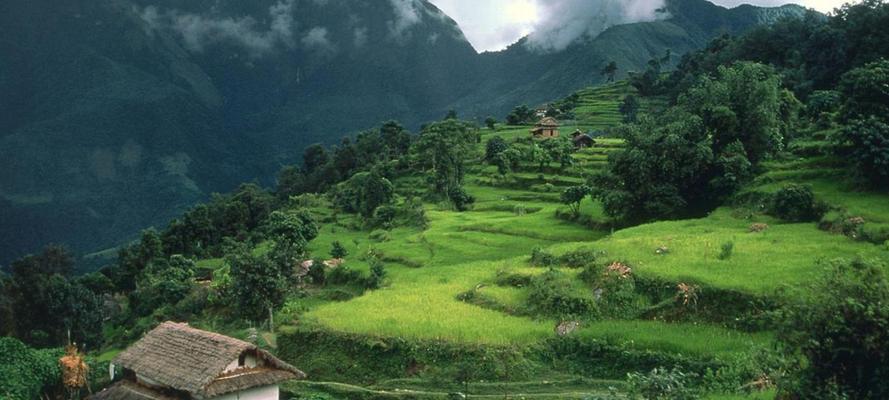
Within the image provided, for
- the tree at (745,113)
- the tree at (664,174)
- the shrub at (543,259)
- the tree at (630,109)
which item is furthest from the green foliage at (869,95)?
the tree at (630,109)

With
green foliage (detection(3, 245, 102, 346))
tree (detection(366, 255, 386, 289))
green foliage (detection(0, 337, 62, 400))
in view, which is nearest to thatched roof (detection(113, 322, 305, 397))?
green foliage (detection(0, 337, 62, 400))

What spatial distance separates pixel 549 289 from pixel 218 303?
15940mm

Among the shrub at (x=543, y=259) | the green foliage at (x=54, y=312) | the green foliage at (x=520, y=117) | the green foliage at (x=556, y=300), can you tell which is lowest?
the green foliage at (x=54, y=312)

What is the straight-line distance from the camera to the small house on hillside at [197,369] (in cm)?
1798

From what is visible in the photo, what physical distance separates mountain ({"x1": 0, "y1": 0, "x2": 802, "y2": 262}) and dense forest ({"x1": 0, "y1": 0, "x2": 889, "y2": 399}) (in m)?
36.9

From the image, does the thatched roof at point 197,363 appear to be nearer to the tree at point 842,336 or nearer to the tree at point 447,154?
the tree at point 842,336

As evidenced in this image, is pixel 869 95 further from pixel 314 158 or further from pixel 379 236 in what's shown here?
pixel 314 158

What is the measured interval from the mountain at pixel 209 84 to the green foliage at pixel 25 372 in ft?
202

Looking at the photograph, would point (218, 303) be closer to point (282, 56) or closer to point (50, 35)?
point (50, 35)

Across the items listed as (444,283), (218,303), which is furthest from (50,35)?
(444,283)

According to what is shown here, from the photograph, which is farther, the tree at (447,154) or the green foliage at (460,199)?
the tree at (447,154)

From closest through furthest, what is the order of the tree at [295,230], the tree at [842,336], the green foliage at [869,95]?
1. the tree at [842,336]
2. the green foliage at [869,95]
3. the tree at [295,230]

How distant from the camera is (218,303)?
106ft

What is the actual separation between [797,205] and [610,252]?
7.53 meters
